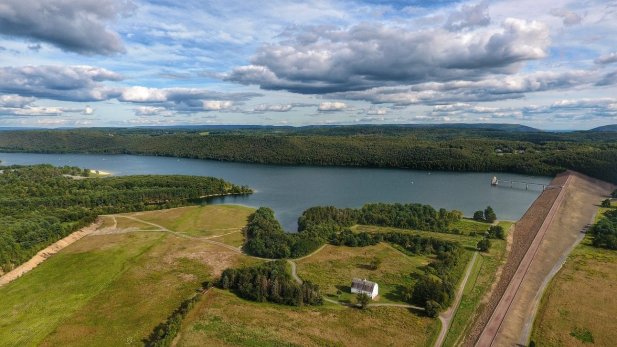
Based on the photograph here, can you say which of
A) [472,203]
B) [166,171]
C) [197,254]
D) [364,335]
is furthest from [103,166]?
[364,335]

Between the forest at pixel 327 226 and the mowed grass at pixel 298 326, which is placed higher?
the forest at pixel 327 226

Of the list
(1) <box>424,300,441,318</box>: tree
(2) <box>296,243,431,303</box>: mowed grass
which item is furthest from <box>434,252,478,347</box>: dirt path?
(2) <box>296,243,431,303</box>: mowed grass

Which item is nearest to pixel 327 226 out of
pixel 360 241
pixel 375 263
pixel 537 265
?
pixel 360 241

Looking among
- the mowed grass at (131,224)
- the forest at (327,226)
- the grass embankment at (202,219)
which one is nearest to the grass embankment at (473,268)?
the forest at (327,226)

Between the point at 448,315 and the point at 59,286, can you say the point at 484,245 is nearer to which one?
the point at 448,315

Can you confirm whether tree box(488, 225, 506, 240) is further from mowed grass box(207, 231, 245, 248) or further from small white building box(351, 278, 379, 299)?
mowed grass box(207, 231, 245, 248)

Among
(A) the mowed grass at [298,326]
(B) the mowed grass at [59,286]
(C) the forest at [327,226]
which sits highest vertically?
(C) the forest at [327,226]

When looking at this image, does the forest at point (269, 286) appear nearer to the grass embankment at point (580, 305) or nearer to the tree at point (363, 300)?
the tree at point (363, 300)
